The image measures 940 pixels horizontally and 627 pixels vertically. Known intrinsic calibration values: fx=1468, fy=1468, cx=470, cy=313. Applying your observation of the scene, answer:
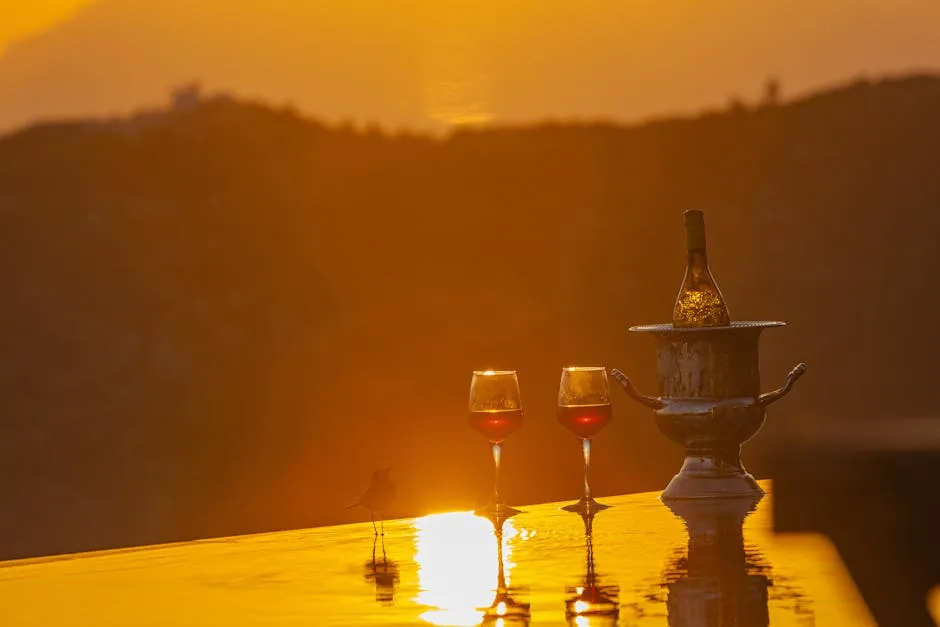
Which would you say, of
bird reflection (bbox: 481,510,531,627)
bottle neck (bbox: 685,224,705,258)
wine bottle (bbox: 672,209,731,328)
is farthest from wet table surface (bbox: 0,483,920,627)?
bottle neck (bbox: 685,224,705,258)

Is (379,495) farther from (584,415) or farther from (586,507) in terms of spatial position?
(586,507)

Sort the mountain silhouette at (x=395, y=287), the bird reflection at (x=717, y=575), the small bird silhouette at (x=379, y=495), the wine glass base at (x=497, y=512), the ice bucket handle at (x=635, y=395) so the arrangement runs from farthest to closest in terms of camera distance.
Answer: the mountain silhouette at (x=395, y=287) < the wine glass base at (x=497, y=512) < the ice bucket handle at (x=635, y=395) < the small bird silhouette at (x=379, y=495) < the bird reflection at (x=717, y=575)

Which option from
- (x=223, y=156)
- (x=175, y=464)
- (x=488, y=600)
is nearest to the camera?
(x=488, y=600)

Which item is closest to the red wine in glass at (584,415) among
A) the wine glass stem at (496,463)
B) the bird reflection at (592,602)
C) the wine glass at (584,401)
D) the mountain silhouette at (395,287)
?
the wine glass at (584,401)

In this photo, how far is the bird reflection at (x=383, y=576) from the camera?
2014 mm

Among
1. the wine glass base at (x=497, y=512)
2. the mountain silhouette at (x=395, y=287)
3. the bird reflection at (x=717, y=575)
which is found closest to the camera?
the bird reflection at (x=717, y=575)

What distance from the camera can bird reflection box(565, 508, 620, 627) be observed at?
70.3 inches

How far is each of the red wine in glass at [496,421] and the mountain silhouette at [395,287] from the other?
37.9 feet

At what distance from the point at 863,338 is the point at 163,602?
14874 millimetres

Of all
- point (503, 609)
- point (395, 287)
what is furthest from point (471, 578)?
point (395, 287)

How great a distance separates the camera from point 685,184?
57.0ft

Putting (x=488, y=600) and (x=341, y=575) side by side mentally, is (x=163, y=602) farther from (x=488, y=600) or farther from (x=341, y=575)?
(x=488, y=600)

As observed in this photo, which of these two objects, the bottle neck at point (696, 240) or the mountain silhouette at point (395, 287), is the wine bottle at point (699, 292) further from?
the mountain silhouette at point (395, 287)

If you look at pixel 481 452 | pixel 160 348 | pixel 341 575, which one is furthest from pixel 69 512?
pixel 341 575
